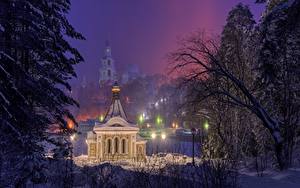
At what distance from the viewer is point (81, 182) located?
1606cm

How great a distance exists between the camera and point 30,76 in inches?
537

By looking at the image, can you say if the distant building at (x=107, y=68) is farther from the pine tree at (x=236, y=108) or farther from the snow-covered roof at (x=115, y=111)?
the pine tree at (x=236, y=108)

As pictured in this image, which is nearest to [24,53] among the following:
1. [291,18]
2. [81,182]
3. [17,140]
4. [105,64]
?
[17,140]

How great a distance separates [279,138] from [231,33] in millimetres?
16563

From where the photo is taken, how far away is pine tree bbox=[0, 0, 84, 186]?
41.3 feet

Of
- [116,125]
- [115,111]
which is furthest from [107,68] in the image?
[116,125]

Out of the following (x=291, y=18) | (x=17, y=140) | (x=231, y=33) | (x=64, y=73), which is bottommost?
(x=17, y=140)

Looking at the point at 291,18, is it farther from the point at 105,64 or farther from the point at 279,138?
the point at 105,64

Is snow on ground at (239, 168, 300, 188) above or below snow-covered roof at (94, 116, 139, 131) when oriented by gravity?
below

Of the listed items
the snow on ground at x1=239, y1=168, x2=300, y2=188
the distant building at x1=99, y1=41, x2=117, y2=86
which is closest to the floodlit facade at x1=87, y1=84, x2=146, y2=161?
the snow on ground at x1=239, y1=168, x2=300, y2=188

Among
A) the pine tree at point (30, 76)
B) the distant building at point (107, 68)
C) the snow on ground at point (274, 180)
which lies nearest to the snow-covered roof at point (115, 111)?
the pine tree at point (30, 76)

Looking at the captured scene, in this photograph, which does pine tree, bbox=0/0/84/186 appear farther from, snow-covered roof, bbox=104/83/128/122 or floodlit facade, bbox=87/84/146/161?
snow-covered roof, bbox=104/83/128/122

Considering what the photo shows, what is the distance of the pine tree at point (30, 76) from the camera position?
41.3 ft

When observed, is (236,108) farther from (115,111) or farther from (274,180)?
(115,111)
